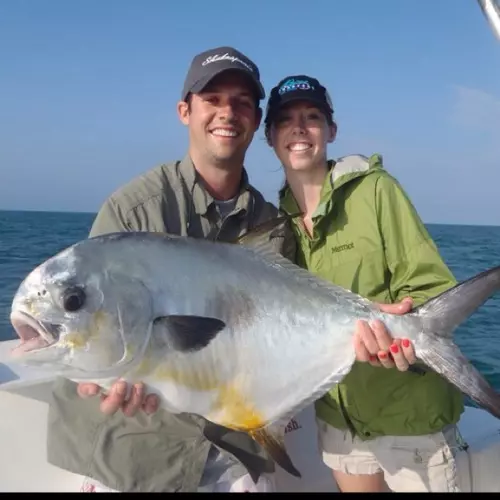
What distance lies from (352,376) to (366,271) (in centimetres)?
50

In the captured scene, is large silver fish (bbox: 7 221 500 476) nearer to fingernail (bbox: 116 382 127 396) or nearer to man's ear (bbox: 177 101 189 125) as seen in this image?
fingernail (bbox: 116 382 127 396)

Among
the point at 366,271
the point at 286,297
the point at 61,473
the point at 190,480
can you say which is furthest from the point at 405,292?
the point at 61,473

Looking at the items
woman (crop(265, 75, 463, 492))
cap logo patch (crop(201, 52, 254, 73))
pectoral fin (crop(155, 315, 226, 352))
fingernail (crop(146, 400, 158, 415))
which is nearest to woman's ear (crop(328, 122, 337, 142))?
woman (crop(265, 75, 463, 492))

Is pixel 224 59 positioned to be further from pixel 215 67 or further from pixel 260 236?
pixel 260 236

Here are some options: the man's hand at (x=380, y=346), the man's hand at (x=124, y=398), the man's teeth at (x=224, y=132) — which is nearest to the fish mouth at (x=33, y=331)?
the man's hand at (x=124, y=398)

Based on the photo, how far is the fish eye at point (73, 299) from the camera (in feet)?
6.52

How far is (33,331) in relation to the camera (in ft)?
6.56

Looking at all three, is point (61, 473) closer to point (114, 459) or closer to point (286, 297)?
point (114, 459)

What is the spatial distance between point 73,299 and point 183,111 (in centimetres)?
138

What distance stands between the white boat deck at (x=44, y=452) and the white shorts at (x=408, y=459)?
0.55 meters

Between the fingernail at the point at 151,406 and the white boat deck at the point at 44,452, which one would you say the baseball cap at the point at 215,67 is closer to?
the fingernail at the point at 151,406

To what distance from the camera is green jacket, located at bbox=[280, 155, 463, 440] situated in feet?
8.60

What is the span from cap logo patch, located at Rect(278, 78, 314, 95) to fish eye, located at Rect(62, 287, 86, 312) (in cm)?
146

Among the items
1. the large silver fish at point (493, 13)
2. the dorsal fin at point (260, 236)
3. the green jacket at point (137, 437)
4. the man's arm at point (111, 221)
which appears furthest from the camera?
the large silver fish at point (493, 13)
